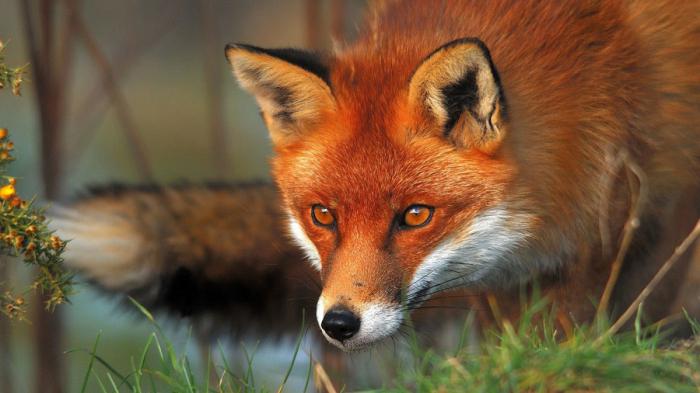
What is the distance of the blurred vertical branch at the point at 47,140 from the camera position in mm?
3928

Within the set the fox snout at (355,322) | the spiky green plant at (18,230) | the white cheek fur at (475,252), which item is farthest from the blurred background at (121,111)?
→ the spiky green plant at (18,230)

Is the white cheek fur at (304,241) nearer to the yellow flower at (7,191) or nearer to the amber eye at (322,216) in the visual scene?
the amber eye at (322,216)

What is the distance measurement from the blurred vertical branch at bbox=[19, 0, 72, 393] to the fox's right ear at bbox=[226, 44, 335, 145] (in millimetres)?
1185

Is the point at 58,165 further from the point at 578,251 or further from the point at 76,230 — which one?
the point at 578,251

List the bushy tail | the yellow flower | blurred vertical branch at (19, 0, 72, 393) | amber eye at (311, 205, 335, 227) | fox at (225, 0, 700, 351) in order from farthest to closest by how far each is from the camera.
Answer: blurred vertical branch at (19, 0, 72, 393) → the bushy tail → amber eye at (311, 205, 335, 227) → fox at (225, 0, 700, 351) → the yellow flower

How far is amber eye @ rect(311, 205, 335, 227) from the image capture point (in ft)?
9.70

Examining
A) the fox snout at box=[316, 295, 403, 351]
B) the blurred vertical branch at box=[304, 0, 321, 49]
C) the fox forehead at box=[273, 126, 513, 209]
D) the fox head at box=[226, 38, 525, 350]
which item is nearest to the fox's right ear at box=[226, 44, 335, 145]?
the fox head at box=[226, 38, 525, 350]

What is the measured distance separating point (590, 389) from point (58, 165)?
2737 millimetres

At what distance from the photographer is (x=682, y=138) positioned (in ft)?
10.5

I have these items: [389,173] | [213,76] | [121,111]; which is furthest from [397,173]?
[213,76]

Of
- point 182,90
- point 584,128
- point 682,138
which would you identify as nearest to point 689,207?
point 682,138

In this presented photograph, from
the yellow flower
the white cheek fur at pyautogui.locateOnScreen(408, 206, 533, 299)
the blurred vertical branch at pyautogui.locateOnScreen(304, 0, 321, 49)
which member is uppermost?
the blurred vertical branch at pyautogui.locateOnScreen(304, 0, 321, 49)

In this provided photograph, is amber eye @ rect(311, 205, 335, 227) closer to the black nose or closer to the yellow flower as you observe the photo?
the black nose

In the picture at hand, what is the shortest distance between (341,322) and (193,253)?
3.69ft
